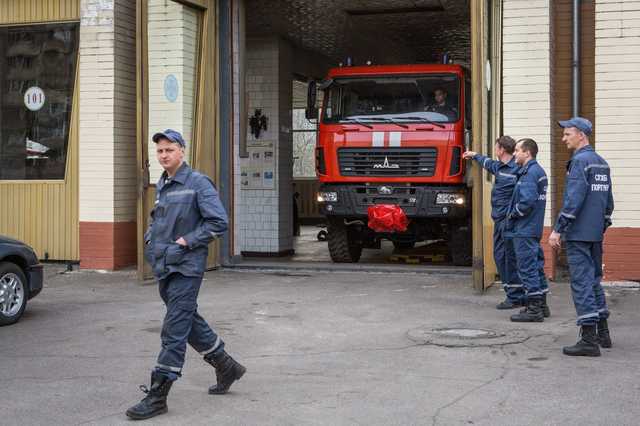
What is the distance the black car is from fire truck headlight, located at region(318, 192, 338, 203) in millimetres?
5549

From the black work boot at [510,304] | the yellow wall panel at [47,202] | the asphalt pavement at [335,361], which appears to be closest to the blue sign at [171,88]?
the yellow wall panel at [47,202]

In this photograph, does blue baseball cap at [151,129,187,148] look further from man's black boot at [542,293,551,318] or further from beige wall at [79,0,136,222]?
beige wall at [79,0,136,222]

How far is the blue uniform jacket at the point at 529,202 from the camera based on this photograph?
9461 millimetres

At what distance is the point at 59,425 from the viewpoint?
18.9ft

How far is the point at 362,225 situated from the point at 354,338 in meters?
6.86

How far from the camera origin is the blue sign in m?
13.6

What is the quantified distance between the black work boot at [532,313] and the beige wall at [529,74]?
3064mm

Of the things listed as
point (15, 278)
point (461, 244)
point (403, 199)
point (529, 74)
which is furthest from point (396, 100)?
point (15, 278)

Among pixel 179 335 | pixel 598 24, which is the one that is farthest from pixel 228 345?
pixel 598 24

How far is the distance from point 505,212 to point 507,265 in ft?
1.89

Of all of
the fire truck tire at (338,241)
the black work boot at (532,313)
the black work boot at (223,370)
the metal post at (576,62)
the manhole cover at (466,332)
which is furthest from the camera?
the fire truck tire at (338,241)

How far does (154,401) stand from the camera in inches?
235

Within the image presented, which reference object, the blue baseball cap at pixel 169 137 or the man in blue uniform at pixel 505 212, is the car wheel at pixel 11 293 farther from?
the man in blue uniform at pixel 505 212

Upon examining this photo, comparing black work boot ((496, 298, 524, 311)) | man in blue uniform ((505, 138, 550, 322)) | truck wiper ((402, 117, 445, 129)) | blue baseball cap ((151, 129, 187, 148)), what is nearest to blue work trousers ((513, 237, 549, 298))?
man in blue uniform ((505, 138, 550, 322))
